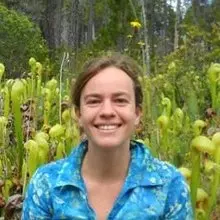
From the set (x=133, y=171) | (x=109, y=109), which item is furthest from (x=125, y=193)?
(x=109, y=109)

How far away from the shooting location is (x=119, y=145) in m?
1.53

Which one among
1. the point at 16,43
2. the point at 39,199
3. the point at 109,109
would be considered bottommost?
the point at 39,199

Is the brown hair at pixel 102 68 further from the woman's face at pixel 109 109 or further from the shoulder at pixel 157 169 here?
the shoulder at pixel 157 169

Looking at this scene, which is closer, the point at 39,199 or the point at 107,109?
the point at 107,109

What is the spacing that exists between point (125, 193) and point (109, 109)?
23 centimetres

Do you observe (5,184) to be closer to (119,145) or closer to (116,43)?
(119,145)

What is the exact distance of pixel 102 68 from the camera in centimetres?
161

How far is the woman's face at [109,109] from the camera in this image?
4.94 ft

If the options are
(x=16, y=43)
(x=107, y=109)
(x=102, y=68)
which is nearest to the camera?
(x=107, y=109)

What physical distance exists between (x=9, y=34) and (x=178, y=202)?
726 cm

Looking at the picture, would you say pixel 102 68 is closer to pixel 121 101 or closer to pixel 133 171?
pixel 121 101

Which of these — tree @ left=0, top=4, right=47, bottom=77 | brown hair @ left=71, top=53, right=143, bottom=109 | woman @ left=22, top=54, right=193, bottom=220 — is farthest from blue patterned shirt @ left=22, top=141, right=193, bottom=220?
tree @ left=0, top=4, right=47, bottom=77

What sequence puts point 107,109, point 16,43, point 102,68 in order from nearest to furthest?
point 107,109, point 102,68, point 16,43

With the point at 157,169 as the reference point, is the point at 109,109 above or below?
above
